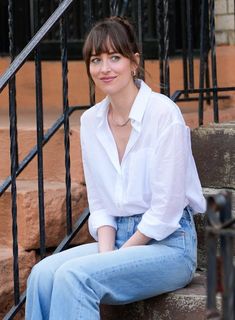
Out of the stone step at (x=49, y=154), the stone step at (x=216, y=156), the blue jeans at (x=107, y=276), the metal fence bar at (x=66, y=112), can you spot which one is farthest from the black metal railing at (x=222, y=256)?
the stone step at (x=49, y=154)

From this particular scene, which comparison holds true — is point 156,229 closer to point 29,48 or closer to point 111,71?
point 111,71

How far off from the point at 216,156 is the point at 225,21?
2.09 metres

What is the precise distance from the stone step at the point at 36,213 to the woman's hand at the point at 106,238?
696 millimetres

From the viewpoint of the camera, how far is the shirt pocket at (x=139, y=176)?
3529 mm

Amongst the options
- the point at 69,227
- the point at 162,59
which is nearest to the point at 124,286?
the point at 69,227

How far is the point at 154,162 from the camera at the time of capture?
3477 millimetres

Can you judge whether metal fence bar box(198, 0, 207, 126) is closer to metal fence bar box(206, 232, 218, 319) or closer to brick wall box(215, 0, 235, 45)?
brick wall box(215, 0, 235, 45)

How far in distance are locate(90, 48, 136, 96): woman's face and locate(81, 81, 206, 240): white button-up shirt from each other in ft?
0.31

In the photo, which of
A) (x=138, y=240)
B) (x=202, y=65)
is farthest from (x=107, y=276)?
(x=202, y=65)

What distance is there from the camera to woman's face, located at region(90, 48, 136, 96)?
3.54 metres

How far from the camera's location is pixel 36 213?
14.1 feet

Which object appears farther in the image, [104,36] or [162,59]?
[162,59]

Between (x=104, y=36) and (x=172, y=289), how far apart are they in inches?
40.9

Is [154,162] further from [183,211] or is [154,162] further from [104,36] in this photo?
[104,36]
